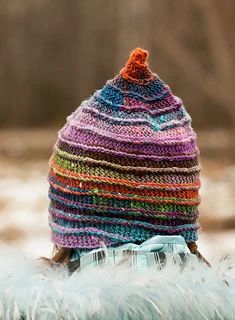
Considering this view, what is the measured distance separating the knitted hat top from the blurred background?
26 centimetres

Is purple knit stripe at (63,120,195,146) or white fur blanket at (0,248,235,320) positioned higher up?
purple knit stripe at (63,120,195,146)

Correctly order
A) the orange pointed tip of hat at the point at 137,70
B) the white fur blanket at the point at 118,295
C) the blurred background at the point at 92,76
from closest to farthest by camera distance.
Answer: the white fur blanket at the point at 118,295
the orange pointed tip of hat at the point at 137,70
the blurred background at the point at 92,76

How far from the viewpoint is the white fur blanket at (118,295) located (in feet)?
5.62

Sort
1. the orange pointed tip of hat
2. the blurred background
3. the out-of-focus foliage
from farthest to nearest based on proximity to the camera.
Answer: the out-of-focus foliage
the blurred background
the orange pointed tip of hat

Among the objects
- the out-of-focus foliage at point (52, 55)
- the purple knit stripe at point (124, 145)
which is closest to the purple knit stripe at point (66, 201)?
the purple knit stripe at point (124, 145)

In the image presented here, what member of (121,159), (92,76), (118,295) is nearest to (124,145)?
(121,159)

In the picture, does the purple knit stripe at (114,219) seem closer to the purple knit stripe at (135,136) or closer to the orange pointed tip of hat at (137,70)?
the purple knit stripe at (135,136)

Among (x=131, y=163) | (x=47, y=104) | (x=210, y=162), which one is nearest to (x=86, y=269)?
(x=131, y=163)

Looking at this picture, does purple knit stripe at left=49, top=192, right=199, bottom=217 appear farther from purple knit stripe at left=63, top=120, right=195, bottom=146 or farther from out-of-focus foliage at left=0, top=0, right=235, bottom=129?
out-of-focus foliage at left=0, top=0, right=235, bottom=129

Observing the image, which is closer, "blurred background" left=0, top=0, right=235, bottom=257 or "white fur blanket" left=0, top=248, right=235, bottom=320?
"white fur blanket" left=0, top=248, right=235, bottom=320

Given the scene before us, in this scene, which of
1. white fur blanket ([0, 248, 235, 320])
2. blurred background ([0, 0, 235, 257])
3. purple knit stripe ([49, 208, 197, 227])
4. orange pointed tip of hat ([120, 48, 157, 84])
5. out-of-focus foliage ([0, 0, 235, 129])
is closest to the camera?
white fur blanket ([0, 248, 235, 320])

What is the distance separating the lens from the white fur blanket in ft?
5.62

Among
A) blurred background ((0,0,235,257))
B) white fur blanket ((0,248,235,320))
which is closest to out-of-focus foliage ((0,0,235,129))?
blurred background ((0,0,235,257))

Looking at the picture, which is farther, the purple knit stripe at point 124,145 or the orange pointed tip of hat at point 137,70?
the orange pointed tip of hat at point 137,70
